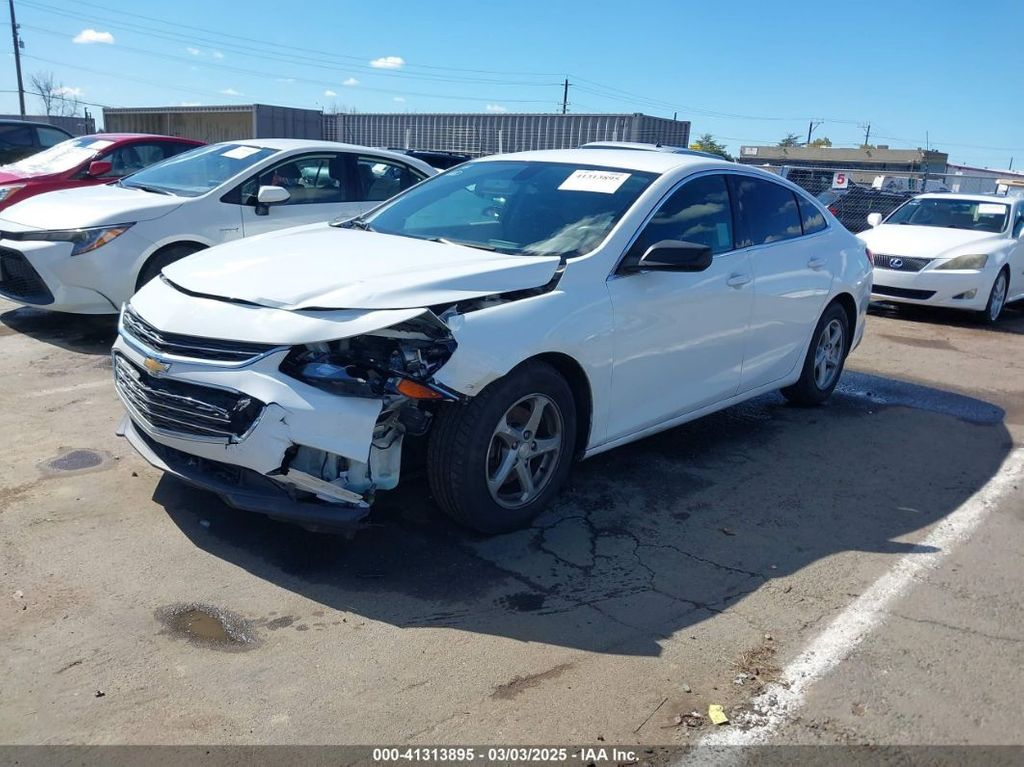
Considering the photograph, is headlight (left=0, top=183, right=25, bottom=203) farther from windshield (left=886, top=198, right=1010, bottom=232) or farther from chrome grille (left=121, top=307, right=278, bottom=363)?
windshield (left=886, top=198, right=1010, bottom=232)

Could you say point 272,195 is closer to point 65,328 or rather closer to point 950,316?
point 65,328

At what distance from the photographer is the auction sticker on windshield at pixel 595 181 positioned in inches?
188

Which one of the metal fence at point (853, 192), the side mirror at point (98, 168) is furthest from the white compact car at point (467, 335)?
the metal fence at point (853, 192)

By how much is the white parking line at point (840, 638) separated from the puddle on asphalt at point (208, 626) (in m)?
1.65

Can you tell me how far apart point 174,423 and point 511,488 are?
154 cm

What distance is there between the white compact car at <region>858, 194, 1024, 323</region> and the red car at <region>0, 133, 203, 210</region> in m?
8.90

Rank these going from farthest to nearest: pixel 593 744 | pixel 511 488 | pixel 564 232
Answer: pixel 564 232 → pixel 511 488 → pixel 593 744

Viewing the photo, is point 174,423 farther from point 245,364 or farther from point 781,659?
point 781,659

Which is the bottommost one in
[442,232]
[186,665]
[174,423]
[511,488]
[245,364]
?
[186,665]

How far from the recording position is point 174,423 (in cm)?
369

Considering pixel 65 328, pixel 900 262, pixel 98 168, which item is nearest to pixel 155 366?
pixel 65 328

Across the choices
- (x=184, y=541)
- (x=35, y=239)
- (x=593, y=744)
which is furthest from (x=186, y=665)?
(x=35, y=239)

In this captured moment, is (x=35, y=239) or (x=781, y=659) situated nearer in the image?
(x=781, y=659)

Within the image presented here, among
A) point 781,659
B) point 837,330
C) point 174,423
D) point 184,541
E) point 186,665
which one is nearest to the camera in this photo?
point 186,665
